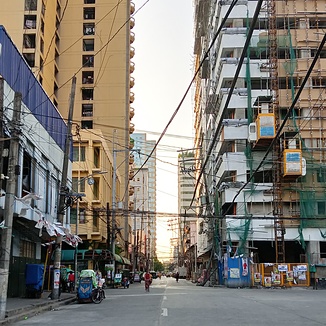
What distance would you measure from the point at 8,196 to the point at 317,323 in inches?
377

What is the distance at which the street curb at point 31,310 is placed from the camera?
617 inches

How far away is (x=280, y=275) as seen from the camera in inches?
1676

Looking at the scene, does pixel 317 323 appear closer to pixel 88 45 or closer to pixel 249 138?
pixel 249 138

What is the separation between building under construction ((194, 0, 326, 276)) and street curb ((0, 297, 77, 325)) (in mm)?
23557

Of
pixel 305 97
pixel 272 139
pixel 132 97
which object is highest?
pixel 132 97

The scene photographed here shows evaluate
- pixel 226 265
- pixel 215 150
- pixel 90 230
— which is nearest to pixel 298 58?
pixel 215 150

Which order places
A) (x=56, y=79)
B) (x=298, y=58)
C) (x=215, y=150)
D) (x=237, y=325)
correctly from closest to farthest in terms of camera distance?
(x=237, y=325) < (x=298, y=58) < (x=215, y=150) < (x=56, y=79)

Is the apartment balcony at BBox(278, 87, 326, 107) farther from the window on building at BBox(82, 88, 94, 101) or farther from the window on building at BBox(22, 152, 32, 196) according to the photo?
the window on building at BBox(82, 88, 94, 101)

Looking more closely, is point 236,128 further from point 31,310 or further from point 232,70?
point 31,310

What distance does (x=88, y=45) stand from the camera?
80.2 m

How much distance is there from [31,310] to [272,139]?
31571 millimetres

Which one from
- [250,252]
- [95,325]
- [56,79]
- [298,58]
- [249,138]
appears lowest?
[95,325]

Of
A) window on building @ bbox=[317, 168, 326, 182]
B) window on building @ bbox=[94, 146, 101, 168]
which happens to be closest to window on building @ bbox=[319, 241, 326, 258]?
window on building @ bbox=[317, 168, 326, 182]

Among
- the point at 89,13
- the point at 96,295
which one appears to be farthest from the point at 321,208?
the point at 89,13
